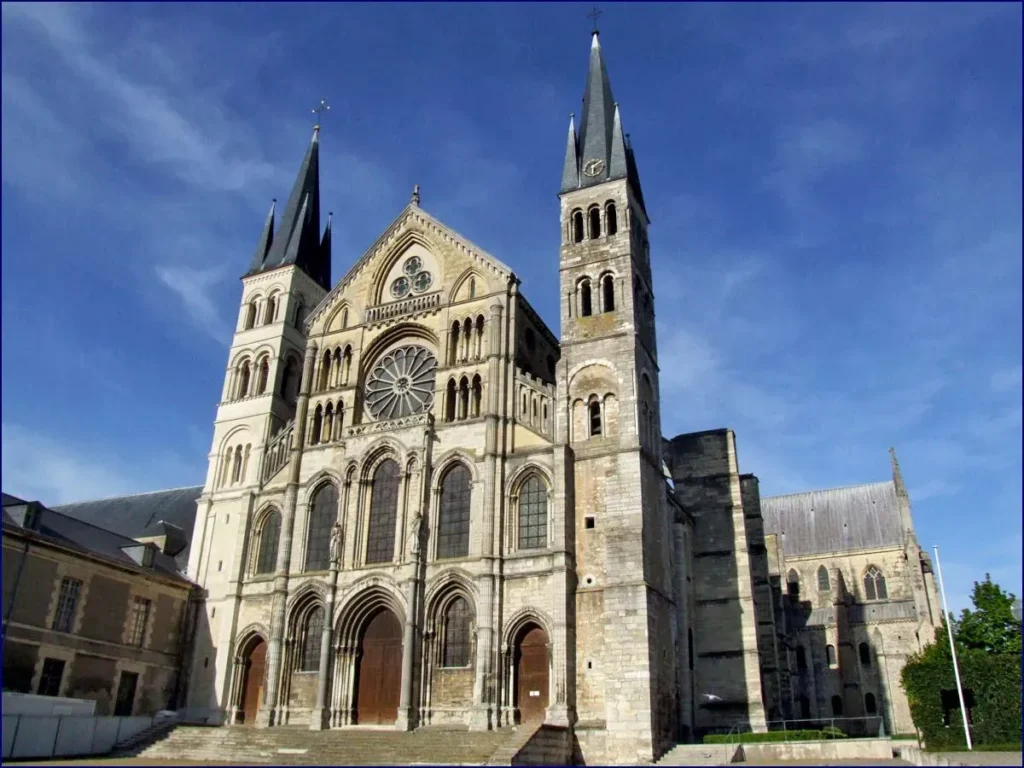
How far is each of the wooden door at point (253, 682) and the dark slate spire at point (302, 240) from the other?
18249 mm

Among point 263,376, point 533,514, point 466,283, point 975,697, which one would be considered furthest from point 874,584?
point 263,376

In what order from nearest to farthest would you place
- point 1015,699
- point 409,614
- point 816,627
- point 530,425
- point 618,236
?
point 1015,699 < point 409,614 < point 530,425 < point 618,236 < point 816,627

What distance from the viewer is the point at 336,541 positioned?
1179 inches

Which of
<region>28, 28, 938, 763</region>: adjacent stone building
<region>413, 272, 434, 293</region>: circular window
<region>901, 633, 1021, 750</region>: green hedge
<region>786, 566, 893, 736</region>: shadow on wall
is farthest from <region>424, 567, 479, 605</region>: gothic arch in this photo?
<region>786, 566, 893, 736</region>: shadow on wall

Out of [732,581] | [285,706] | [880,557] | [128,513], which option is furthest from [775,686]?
[128,513]

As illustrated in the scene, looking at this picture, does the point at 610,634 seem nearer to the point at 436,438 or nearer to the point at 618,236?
the point at 436,438

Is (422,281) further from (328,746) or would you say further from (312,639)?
(328,746)

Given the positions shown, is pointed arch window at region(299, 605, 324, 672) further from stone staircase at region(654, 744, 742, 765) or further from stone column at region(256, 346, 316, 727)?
stone staircase at region(654, 744, 742, 765)

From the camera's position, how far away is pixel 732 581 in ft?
105

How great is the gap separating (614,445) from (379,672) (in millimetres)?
11549

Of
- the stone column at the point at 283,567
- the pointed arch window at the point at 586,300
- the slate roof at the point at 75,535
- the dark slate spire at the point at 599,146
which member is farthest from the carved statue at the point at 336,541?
the dark slate spire at the point at 599,146

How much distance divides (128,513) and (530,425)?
2409 centimetres

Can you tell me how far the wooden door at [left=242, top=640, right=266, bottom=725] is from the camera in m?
30.2

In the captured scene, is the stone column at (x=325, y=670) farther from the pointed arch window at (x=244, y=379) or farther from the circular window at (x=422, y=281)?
the circular window at (x=422, y=281)
